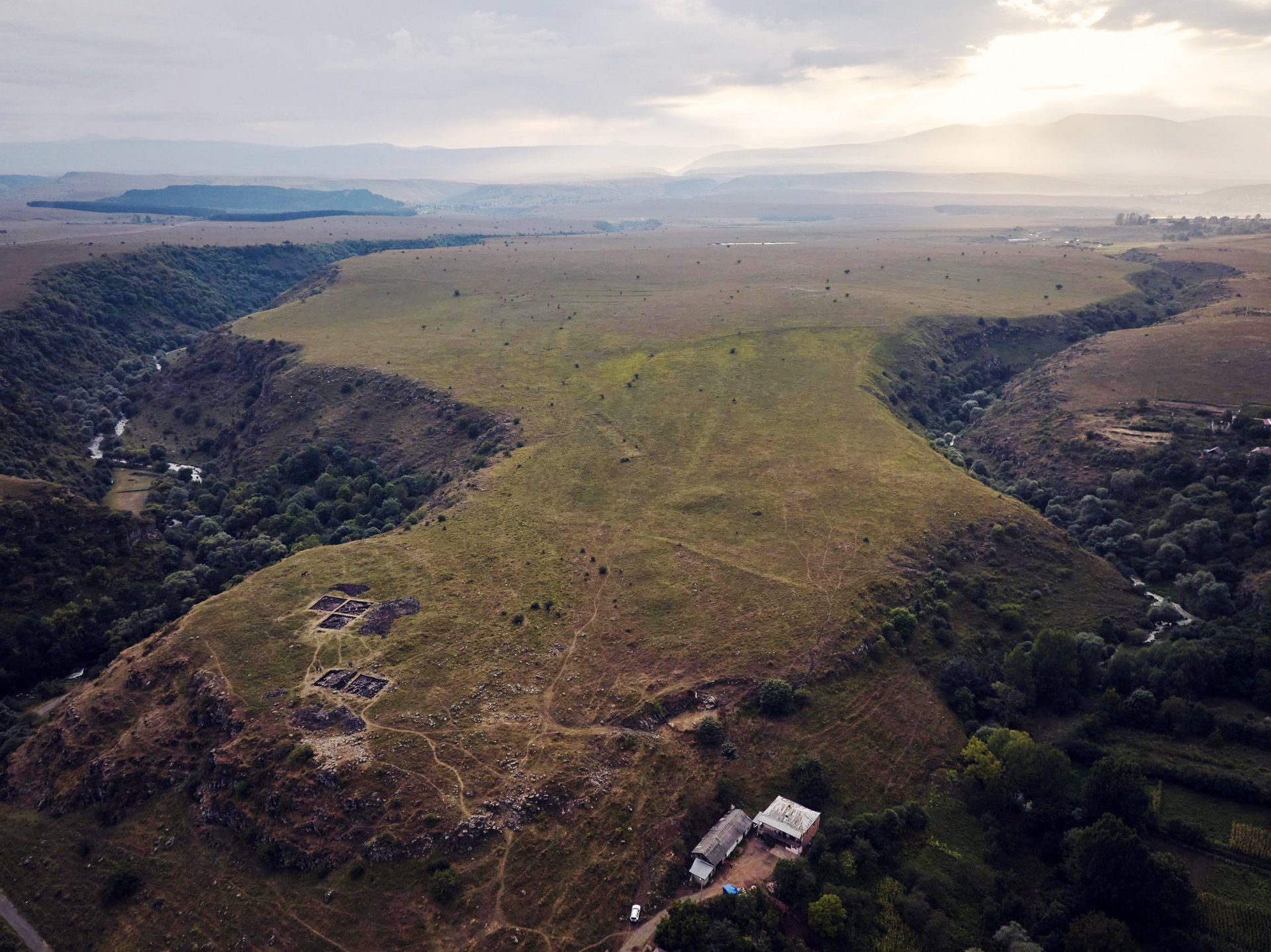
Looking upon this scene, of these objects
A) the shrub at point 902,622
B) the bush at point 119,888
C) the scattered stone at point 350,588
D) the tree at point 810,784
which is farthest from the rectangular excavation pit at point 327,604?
the shrub at point 902,622

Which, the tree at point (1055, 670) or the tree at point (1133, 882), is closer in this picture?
the tree at point (1133, 882)

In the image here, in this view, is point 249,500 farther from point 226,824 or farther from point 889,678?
point 889,678

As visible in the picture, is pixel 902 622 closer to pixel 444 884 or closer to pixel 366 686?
pixel 444 884

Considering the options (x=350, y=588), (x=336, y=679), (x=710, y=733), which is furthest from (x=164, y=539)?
(x=710, y=733)

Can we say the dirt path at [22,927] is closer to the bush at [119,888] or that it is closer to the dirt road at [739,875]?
the bush at [119,888]

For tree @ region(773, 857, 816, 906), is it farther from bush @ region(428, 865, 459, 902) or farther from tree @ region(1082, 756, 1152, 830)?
tree @ region(1082, 756, 1152, 830)

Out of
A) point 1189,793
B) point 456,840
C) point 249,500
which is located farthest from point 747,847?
point 249,500

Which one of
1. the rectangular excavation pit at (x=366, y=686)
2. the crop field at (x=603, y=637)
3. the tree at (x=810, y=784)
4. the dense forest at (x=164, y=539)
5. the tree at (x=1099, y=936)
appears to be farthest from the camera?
the dense forest at (x=164, y=539)
